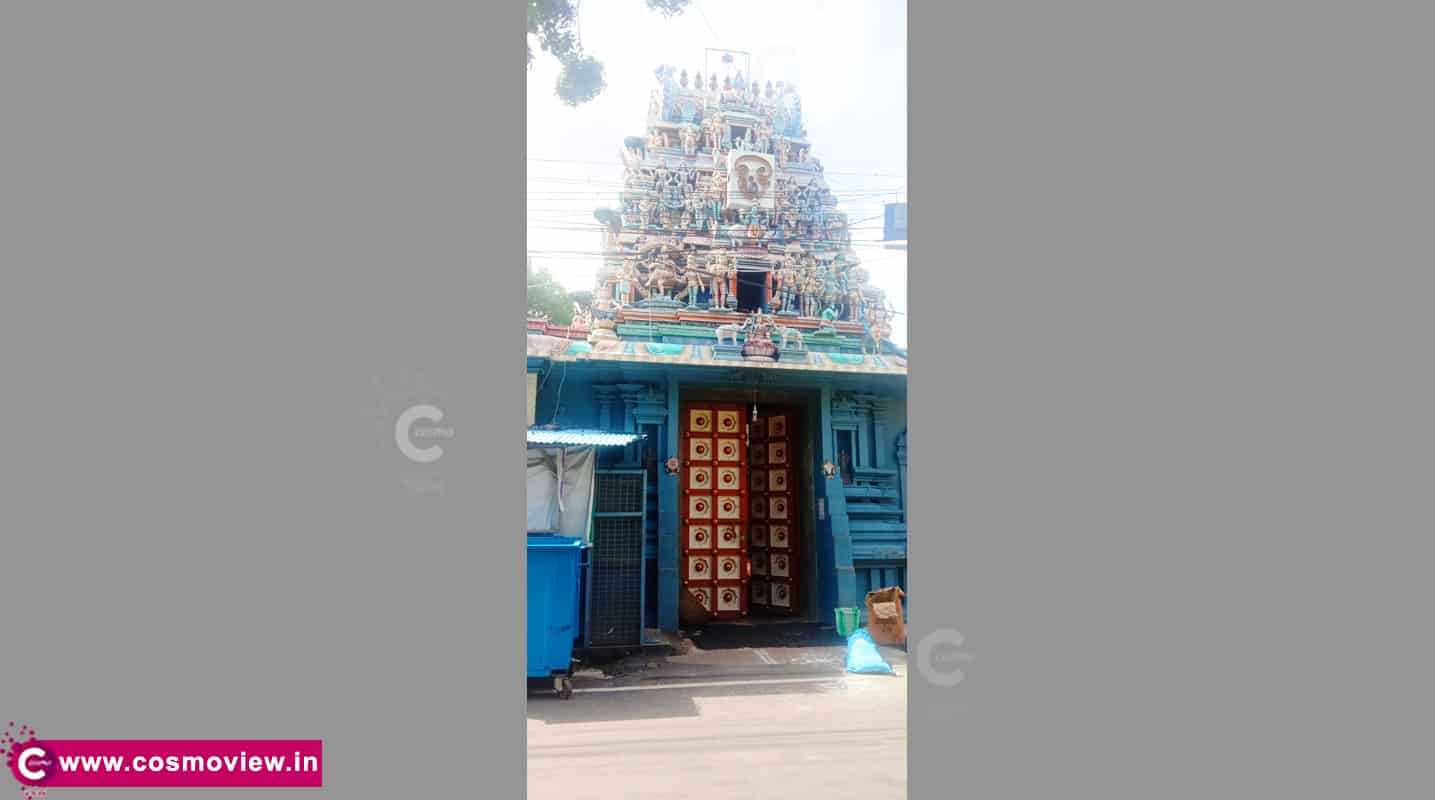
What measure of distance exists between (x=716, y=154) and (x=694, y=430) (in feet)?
12.8

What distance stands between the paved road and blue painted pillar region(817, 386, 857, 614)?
2465 millimetres

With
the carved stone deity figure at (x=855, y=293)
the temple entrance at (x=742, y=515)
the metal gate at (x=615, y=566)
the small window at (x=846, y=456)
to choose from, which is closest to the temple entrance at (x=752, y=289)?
the carved stone deity figure at (x=855, y=293)

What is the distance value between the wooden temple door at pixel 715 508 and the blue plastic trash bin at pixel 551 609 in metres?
3.60

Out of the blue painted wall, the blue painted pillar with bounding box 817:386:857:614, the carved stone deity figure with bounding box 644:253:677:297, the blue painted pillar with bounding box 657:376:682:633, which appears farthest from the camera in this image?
the carved stone deity figure with bounding box 644:253:677:297

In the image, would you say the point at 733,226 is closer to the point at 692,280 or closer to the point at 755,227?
the point at 755,227

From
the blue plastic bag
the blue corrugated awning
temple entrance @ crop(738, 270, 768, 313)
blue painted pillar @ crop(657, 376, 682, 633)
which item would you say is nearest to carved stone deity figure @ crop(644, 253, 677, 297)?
temple entrance @ crop(738, 270, 768, 313)

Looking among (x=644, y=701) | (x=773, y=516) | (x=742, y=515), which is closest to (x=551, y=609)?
(x=644, y=701)

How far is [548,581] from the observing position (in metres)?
5.78

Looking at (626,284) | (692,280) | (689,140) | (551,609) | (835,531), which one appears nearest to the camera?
(551,609)

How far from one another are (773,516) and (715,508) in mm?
797

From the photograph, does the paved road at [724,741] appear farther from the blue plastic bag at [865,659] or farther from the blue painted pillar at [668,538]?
the blue painted pillar at [668,538]

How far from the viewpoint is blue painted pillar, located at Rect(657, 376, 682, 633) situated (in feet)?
27.0

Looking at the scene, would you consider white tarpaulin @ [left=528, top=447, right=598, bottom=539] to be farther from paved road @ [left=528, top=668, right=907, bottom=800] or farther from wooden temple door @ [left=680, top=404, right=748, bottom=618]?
wooden temple door @ [left=680, top=404, right=748, bottom=618]

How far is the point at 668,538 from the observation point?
8.45 metres
